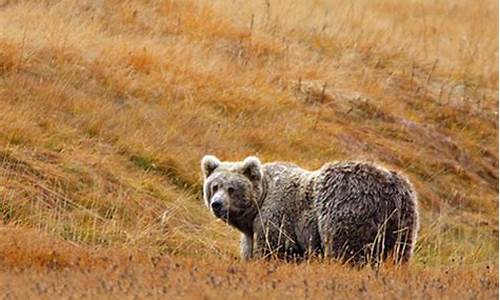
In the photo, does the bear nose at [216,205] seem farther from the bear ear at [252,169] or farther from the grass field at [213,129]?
the grass field at [213,129]

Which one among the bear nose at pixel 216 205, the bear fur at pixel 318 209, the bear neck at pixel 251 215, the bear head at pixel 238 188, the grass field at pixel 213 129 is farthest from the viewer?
the bear neck at pixel 251 215

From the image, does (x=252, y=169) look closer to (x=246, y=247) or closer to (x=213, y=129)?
(x=246, y=247)

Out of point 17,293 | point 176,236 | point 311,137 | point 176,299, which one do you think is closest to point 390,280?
point 176,299

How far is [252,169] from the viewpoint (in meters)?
13.5

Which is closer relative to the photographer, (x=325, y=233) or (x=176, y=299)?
(x=176, y=299)

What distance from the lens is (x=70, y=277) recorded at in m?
10.5

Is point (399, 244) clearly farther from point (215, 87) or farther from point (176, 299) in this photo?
point (215, 87)

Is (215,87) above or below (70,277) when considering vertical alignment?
below

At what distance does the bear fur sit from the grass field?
49 centimetres

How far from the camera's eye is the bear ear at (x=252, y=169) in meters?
13.4

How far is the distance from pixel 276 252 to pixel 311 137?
6299mm

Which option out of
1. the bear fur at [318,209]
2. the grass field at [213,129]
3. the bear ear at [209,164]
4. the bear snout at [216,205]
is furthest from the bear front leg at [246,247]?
the bear ear at [209,164]

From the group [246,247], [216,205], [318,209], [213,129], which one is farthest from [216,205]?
[213,129]

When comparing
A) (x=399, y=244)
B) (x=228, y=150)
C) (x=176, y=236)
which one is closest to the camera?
(x=399, y=244)
